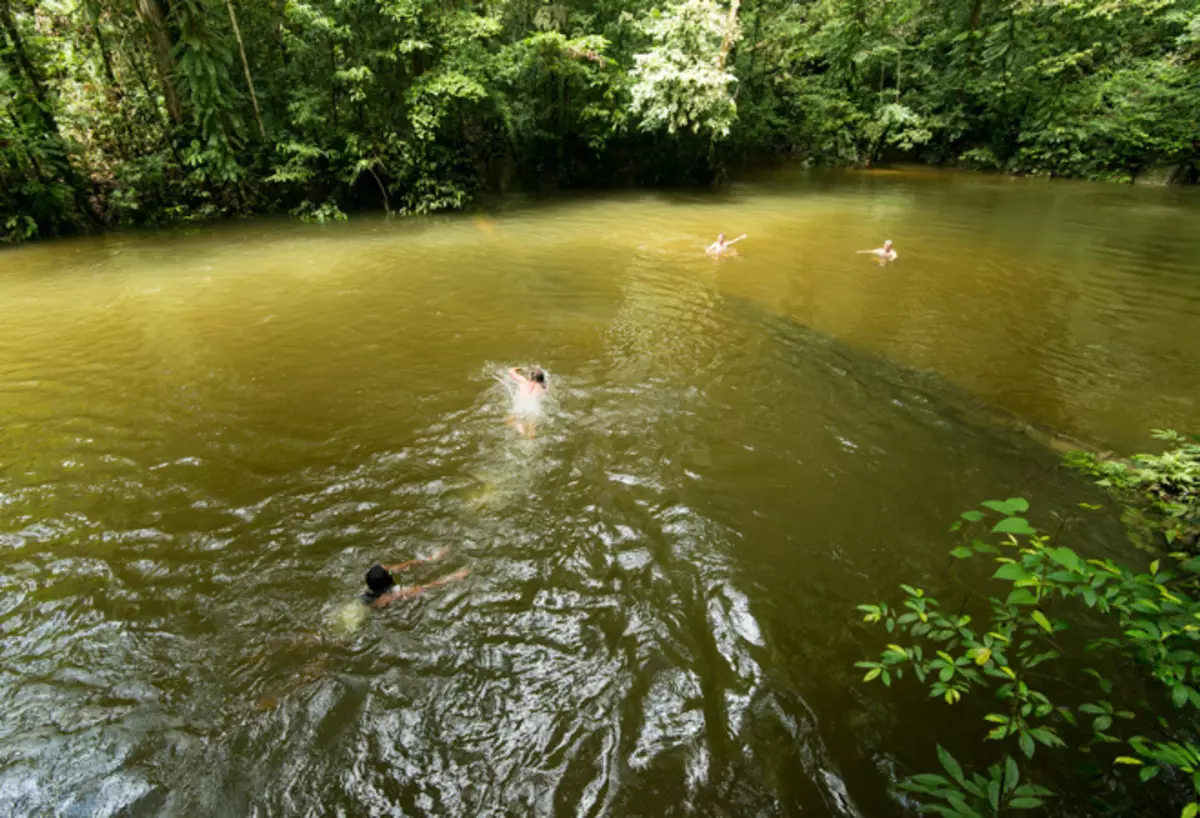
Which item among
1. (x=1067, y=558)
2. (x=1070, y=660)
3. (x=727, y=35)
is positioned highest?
(x=727, y=35)

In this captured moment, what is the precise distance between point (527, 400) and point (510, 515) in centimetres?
226

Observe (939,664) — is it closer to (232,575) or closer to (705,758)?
(705,758)

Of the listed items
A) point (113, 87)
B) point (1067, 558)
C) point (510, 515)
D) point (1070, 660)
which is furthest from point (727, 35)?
point (1067, 558)

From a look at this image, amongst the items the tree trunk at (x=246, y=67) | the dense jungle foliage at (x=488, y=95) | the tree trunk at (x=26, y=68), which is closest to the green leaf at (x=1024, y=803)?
the dense jungle foliage at (x=488, y=95)

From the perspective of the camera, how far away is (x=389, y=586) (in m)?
4.59

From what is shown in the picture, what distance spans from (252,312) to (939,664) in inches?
458

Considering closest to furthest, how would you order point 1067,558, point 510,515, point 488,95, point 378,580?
point 1067,558 < point 378,580 < point 510,515 < point 488,95

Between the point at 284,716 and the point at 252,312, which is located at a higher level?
the point at 252,312

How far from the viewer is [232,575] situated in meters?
4.80

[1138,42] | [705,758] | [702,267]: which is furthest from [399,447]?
[1138,42]

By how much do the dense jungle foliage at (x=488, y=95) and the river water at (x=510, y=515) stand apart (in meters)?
6.81

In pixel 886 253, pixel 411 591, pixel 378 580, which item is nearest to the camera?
pixel 378 580

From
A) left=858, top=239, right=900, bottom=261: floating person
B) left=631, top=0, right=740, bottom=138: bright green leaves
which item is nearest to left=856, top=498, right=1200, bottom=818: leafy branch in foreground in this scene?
→ left=858, top=239, right=900, bottom=261: floating person

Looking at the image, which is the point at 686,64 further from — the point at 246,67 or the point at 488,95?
the point at 246,67
